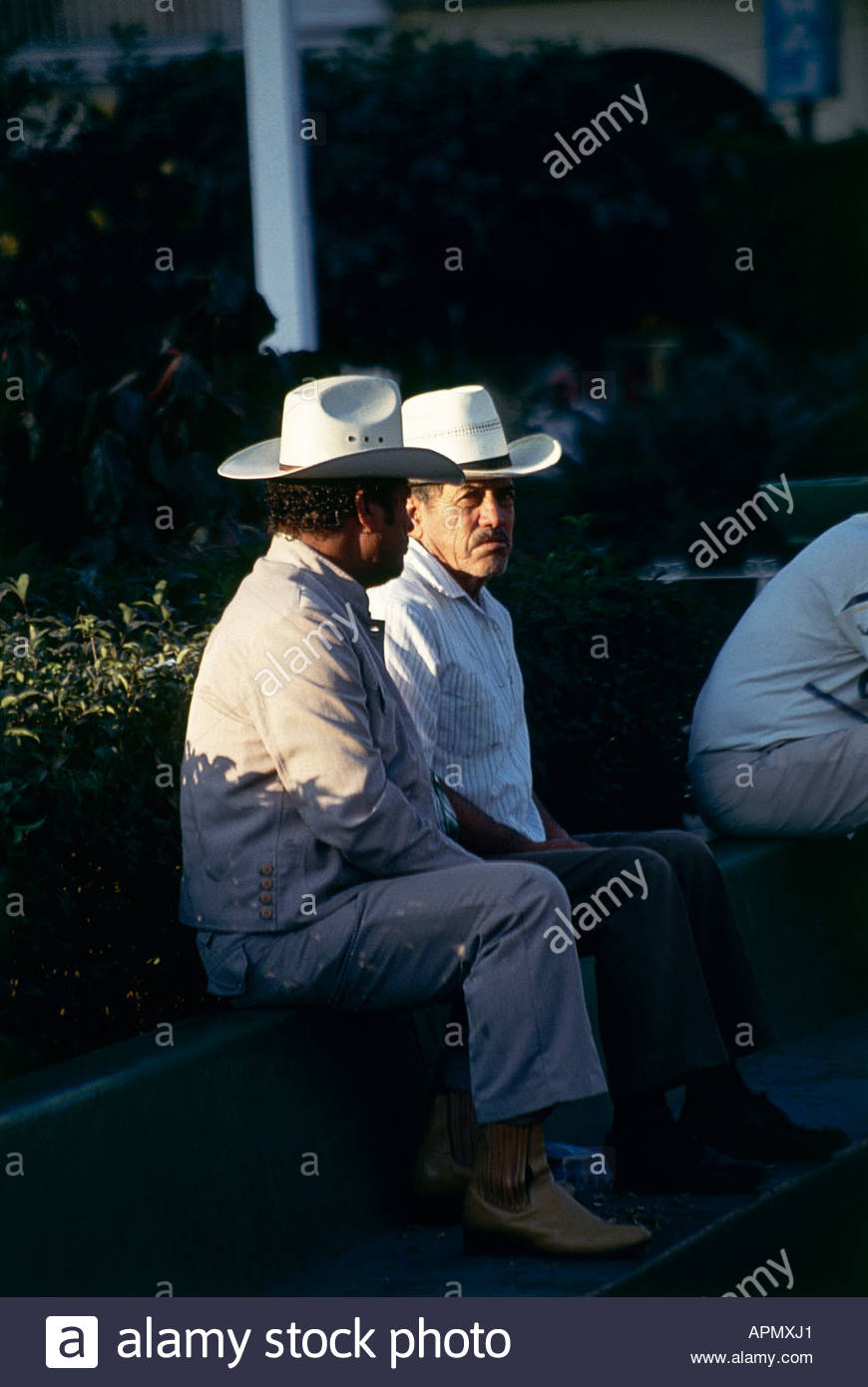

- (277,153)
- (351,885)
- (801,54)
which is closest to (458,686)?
(351,885)

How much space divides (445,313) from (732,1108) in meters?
12.5

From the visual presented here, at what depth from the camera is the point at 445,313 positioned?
16.1m

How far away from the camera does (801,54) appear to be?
16406mm

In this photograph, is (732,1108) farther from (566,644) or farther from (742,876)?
(566,644)

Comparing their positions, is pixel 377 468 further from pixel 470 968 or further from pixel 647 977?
pixel 647 977

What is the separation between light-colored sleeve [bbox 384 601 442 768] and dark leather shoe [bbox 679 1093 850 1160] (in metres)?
0.88

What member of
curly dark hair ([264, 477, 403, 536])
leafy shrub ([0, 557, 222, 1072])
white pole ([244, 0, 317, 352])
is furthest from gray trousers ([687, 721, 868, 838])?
white pole ([244, 0, 317, 352])

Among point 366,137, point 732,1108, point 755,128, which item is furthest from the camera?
point 755,128

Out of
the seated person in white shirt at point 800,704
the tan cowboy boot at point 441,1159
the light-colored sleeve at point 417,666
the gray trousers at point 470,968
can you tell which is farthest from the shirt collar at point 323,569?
the seated person in white shirt at point 800,704

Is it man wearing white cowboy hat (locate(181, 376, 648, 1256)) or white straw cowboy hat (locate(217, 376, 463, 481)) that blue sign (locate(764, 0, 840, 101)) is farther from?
man wearing white cowboy hat (locate(181, 376, 648, 1256))

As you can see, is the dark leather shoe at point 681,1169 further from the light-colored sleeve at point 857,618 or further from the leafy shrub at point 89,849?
the light-colored sleeve at point 857,618
